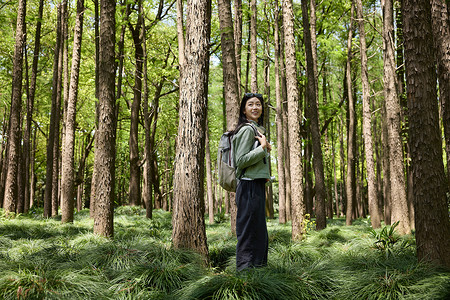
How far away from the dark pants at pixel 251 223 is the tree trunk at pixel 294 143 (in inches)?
164

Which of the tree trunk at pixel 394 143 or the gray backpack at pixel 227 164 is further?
the tree trunk at pixel 394 143

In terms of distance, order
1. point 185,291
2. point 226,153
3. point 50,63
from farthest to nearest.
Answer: point 50,63
point 226,153
point 185,291

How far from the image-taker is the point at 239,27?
11250 millimetres

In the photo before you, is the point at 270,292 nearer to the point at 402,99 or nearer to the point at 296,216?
the point at 296,216

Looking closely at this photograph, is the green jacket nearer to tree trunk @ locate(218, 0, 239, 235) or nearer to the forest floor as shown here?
the forest floor

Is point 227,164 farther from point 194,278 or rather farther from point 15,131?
point 15,131

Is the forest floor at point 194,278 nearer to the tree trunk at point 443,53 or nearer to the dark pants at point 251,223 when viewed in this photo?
the dark pants at point 251,223

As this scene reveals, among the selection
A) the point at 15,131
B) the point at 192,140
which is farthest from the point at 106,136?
the point at 15,131

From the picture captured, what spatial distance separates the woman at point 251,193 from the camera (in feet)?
12.0

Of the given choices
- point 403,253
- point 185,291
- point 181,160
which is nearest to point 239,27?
point 181,160

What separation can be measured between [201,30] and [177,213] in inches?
106

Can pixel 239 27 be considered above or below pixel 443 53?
above

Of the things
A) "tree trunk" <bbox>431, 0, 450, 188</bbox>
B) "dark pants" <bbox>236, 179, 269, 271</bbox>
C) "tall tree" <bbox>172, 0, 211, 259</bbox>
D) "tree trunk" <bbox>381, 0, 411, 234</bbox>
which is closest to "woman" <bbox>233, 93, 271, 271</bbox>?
"dark pants" <bbox>236, 179, 269, 271</bbox>

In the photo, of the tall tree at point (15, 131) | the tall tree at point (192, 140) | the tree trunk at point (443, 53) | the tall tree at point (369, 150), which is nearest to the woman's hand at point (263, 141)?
the tall tree at point (192, 140)
